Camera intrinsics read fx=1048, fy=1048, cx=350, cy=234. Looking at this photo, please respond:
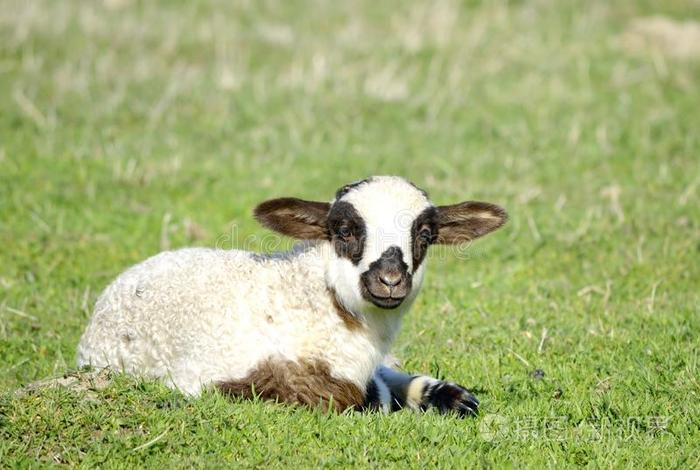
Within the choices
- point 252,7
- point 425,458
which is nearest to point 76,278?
point 425,458

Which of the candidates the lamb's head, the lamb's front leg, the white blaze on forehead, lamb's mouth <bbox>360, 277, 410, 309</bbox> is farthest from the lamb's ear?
the lamb's front leg

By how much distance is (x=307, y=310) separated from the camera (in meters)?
7.78

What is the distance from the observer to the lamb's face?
7398 millimetres

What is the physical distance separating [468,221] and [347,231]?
109 cm

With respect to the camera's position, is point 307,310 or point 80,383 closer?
point 80,383

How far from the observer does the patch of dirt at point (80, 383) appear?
277 inches

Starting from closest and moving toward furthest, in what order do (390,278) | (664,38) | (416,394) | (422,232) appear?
(390,278), (422,232), (416,394), (664,38)

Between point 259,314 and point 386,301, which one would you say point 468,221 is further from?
point 259,314

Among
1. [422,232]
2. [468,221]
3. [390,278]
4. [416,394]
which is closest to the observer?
[390,278]

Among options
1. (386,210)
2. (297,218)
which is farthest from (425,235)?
(297,218)

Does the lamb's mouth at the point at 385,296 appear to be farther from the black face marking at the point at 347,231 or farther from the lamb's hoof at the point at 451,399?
the lamb's hoof at the point at 451,399

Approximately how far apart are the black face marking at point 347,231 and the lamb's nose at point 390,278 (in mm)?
313

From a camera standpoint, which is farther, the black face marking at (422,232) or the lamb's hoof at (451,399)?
the black face marking at (422,232)

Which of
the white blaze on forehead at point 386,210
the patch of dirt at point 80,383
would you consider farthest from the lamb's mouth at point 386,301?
the patch of dirt at point 80,383
